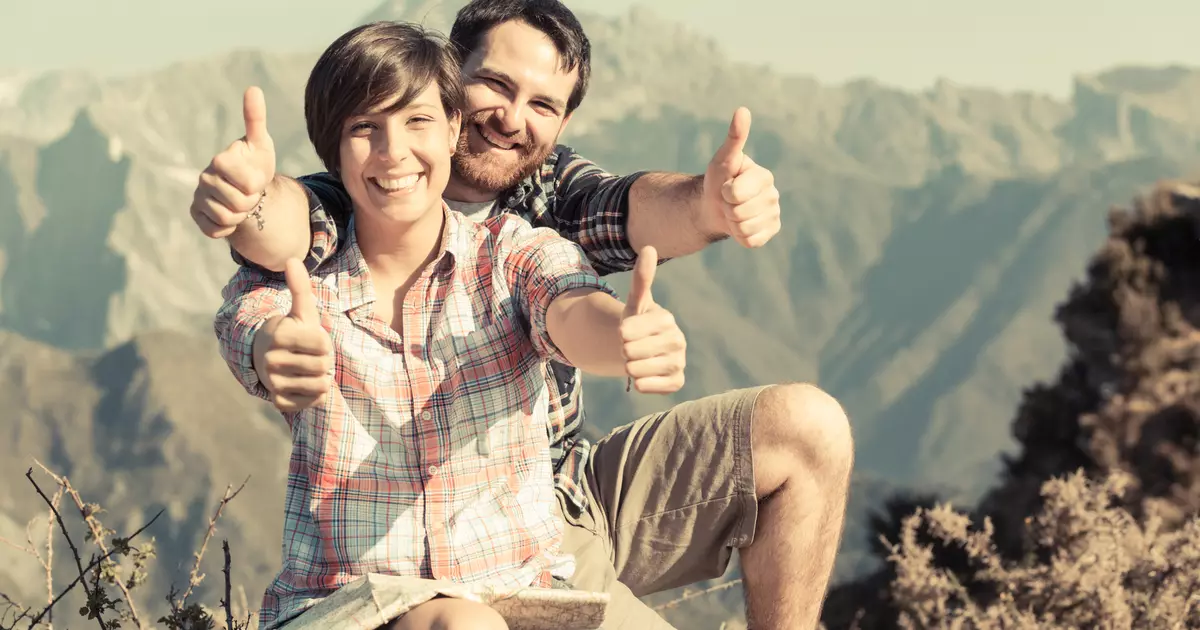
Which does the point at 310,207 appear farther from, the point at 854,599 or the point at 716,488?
the point at 854,599

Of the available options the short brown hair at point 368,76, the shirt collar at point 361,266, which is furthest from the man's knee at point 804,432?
the short brown hair at point 368,76

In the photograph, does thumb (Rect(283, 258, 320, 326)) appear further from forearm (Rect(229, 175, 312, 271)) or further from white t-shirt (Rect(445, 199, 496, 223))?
white t-shirt (Rect(445, 199, 496, 223))

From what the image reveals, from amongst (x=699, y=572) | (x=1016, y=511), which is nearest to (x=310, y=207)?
(x=699, y=572)

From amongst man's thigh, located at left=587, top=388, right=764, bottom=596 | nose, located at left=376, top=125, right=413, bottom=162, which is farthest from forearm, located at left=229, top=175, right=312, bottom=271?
man's thigh, located at left=587, top=388, right=764, bottom=596

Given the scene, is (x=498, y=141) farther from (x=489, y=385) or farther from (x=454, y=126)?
(x=489, y=385)

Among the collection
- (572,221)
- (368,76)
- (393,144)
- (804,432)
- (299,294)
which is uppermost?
(368,76)

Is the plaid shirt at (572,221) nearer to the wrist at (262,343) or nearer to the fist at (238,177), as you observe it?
the fist at (238,177)

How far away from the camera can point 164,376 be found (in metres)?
130

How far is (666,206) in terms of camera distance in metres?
3.68

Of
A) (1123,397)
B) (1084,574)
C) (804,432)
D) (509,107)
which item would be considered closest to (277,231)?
(509,107)

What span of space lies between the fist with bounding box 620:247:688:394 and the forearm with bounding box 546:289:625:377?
0.13 ft

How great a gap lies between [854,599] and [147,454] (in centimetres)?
11809

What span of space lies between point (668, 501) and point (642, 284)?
157 cm

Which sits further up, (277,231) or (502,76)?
(502,76)
